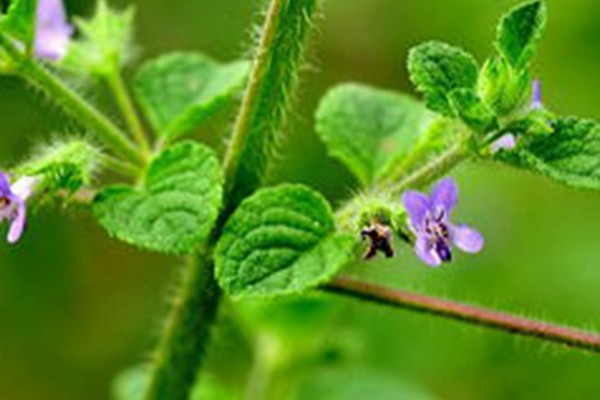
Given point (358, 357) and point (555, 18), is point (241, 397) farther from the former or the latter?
point (555, 18)

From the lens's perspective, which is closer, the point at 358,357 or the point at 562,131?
the point at 562,131

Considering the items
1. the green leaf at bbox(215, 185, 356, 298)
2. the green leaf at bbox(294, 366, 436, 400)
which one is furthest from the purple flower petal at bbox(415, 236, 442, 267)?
the green leaf at bbox(294, 366, 436, 400)

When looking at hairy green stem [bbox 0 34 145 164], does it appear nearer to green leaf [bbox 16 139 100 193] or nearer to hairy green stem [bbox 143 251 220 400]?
green leaf [bbox 16 139 100 193]

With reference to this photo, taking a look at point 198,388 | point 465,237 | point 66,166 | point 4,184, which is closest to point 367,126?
point 465,237

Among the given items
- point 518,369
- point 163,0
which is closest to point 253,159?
point 518,369

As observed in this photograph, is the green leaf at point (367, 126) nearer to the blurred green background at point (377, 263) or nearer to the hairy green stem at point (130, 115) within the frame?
the hairy green stem at point (130, 115)

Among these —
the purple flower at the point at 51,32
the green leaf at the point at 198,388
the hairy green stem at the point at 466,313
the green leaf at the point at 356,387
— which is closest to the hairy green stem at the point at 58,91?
the purple flower at the point at 51,32

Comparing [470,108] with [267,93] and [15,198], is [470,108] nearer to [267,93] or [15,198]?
[267,93]

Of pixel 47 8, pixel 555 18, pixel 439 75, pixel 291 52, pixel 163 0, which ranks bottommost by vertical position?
pixel 439 75
